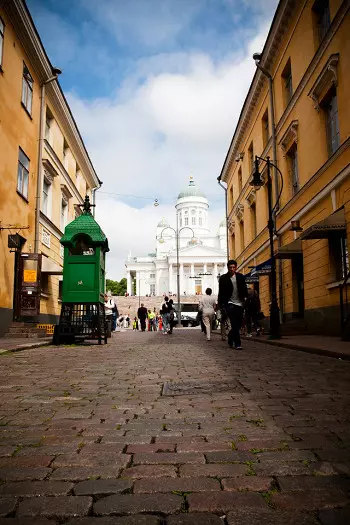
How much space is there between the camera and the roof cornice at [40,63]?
14695mm

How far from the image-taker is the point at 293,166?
671 inches

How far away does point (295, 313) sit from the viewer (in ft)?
54.0

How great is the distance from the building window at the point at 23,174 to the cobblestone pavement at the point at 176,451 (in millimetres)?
11838

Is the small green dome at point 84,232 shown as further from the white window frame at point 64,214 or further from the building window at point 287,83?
the white window frame at point 64,214

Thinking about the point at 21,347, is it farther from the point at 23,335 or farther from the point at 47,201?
the point at 47,201

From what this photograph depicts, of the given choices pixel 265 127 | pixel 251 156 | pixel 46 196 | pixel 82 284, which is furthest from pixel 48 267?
pixel 251 156

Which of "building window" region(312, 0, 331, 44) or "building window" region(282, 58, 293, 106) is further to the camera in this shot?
"building window" region(282, 58, 293, 106)

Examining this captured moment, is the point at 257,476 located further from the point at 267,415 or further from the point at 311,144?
the point at 311,144

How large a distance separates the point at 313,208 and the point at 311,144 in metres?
2.10

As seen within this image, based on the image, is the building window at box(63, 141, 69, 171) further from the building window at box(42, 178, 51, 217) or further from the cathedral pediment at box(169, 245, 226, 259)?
the cathedral pediment at box(169, 245, 226, 259)

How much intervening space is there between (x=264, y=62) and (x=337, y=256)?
10.3 metres

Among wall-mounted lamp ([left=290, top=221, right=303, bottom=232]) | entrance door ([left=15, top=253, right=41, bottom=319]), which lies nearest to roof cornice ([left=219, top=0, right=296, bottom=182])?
wall-mounted lamp ([left=290, top=221, right=303, bottom=232])

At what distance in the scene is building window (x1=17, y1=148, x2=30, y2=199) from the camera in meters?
15.8

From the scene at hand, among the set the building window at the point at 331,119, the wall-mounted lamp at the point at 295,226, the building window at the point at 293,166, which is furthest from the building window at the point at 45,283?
the building window at the point at 331,119
